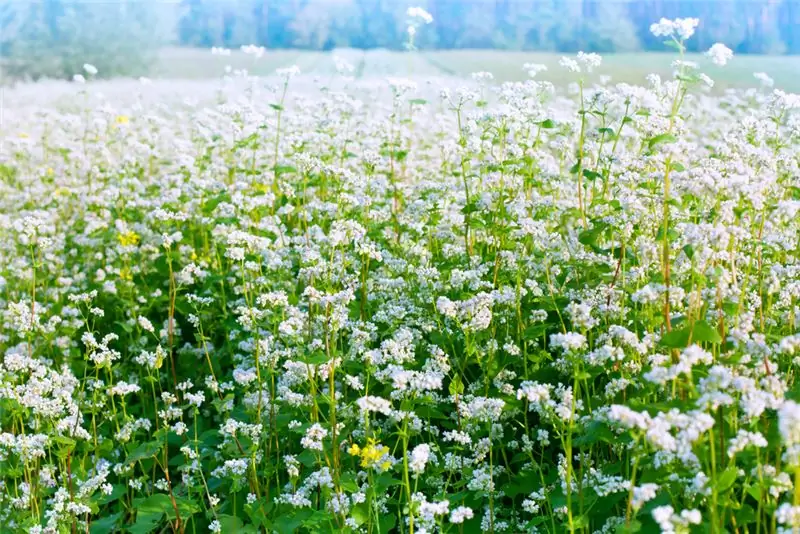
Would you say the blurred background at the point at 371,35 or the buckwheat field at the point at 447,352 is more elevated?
the blurred background at the point at 371,35

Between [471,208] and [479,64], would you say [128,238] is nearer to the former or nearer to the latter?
[471,208]

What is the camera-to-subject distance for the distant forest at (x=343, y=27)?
500 inches

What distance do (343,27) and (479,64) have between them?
338 cm

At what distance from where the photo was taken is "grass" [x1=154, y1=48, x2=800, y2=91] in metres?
11.5

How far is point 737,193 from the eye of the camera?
3.66 metres

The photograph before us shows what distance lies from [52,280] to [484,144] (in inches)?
138

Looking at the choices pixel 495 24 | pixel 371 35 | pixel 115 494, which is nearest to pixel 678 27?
pixel 115 494

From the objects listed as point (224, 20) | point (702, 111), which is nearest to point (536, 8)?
point (702, 111)

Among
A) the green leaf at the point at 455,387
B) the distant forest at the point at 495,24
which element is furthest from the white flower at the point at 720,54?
the distant forest at the point at 495,24

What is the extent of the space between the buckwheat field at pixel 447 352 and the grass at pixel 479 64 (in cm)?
294

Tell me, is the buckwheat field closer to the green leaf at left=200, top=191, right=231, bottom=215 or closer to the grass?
the green leaf at left=200, top=191, right=231, bottom=215

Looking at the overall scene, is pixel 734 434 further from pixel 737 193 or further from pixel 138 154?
pixel 138 154

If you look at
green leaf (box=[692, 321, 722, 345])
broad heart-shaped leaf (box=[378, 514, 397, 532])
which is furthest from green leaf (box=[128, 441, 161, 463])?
green leaf (box=[692, 321, 722, 345])

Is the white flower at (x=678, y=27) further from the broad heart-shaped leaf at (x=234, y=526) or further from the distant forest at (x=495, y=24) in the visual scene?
the distant forest at (x=495, y=24)
